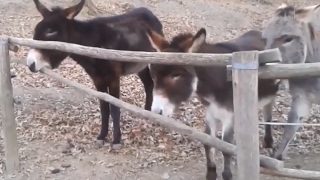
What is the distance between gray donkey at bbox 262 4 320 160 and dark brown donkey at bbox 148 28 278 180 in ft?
0.86

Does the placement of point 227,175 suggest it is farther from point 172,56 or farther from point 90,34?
point 90,34

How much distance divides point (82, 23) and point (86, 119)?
1309 mm

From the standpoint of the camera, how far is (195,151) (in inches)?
183

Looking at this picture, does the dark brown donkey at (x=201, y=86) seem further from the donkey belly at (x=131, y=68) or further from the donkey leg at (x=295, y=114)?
the donkey belly at (x=131, y=68)

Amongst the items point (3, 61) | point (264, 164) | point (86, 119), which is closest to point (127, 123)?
point (86, 119)

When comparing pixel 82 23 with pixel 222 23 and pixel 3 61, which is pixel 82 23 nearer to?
pixel 3 61

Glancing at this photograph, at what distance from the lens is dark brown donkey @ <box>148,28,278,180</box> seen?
329 cm

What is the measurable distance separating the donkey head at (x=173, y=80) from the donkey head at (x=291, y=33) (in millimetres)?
783

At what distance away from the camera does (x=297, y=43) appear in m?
3.69

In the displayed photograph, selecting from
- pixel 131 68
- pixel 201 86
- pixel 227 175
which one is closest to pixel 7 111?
pixel 131 68

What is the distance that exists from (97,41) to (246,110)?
2726 millimetres

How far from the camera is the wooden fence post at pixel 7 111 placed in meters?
4.05

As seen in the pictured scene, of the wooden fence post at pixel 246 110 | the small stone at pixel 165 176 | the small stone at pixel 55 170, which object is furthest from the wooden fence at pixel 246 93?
the small stone at pixel 55 170

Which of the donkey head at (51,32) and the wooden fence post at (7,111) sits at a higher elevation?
the donkey head at (51,32)
